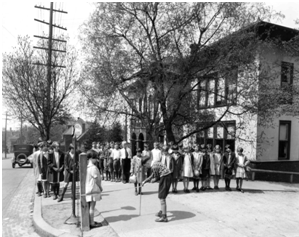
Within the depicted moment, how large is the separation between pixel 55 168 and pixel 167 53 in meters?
6.31

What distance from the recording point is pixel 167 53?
10.8m

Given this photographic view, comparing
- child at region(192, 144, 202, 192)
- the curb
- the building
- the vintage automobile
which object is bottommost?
the vintage automobile

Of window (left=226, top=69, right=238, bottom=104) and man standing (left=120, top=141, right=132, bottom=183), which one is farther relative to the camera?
man standing (left=120, top=141, right=132, bottom=183)

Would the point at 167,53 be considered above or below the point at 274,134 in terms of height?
above

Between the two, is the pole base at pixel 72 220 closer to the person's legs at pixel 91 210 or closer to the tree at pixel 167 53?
the person's legs at pixel 91 210

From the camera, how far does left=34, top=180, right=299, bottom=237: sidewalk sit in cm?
555

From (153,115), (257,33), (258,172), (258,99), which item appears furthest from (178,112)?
(258,172)

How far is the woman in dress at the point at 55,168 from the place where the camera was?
352 inches

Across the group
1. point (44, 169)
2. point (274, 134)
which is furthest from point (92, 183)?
point (274, 134)

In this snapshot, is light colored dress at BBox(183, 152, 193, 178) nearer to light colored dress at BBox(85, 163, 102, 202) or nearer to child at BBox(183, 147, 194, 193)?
child at BBox(183, 147, 194, 193)

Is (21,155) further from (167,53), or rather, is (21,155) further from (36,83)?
(167,53)

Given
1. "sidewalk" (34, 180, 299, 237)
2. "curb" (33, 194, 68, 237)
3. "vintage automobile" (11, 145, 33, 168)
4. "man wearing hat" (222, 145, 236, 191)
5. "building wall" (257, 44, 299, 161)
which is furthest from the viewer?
"vintage automobile" (11, 145, 33, 168)

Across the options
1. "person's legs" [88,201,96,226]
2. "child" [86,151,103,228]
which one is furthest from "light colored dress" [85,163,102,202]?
"person's legs" [88,201,96,226]

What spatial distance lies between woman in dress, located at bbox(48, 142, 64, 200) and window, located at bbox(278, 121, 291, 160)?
11.9m
